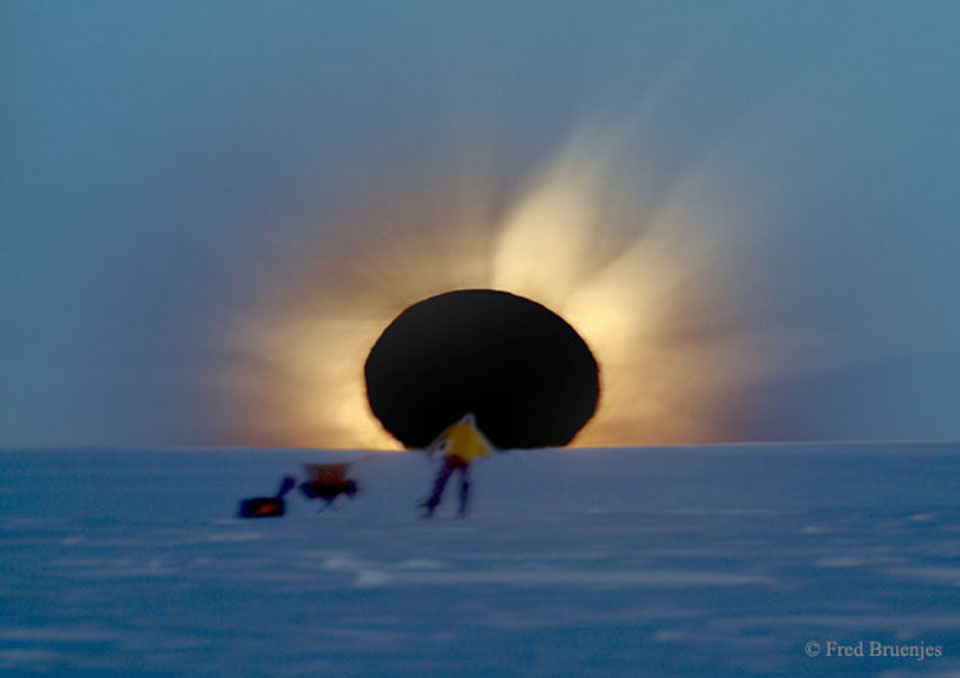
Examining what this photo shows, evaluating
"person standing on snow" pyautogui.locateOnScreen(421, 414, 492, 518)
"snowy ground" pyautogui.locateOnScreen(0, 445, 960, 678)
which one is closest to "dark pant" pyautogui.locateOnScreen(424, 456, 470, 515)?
"person standing on snow" pyautogui.locateOnScreen(421, 414, 492, 518)

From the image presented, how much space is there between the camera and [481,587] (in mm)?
8141

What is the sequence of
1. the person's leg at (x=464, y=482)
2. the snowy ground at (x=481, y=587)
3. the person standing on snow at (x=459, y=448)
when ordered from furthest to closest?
the person's leg at (x=464, y=482), the person standing on snow at (x=459, y=448), the snowy ground at (x=481, y=587)

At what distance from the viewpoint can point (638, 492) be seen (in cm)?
1739

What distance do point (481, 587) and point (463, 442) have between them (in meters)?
4.19

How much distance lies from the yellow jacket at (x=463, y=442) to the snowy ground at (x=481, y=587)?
0.84 metres

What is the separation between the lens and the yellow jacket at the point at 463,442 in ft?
40.1

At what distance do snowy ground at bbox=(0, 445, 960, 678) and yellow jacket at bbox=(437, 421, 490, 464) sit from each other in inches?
33.2

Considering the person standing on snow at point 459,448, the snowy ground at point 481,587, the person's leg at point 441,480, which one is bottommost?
the snowy ground at point 481,587

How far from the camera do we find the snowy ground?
6.24 m

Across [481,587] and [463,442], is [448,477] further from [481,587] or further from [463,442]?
[481,587]

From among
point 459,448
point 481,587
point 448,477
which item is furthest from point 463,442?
point 481,587

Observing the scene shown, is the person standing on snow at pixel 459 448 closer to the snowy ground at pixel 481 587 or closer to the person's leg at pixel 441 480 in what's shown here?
the person's leg at pixel 441 480

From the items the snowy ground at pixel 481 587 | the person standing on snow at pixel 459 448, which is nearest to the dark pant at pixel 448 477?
the person standing on snow at pixel 459 448

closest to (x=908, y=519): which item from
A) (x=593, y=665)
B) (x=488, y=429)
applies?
(x=488, y=429)
